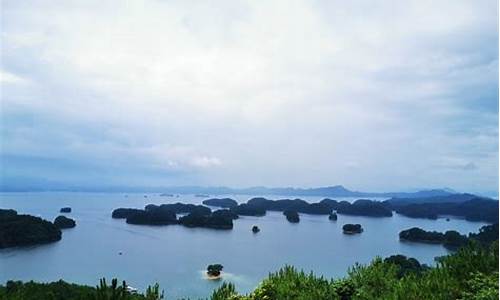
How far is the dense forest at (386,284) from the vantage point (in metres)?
5.11

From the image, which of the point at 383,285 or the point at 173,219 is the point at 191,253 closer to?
the point at 173,219

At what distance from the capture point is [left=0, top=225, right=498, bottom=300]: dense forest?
201 inches

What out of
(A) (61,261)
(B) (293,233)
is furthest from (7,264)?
(B) (293,233)

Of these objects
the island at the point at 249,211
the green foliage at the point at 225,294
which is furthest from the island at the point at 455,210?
the green foliage at the point at 225,294

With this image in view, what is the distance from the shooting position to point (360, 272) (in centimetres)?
693

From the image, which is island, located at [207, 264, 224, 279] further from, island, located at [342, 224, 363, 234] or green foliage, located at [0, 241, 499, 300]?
island, located at [342, 224, 363, 234]

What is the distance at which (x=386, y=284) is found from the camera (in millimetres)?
6461

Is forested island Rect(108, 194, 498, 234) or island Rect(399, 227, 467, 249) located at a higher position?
forested island Rect(108, 194, 498, 234)

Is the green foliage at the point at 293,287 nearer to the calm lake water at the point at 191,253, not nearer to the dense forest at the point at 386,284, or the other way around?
the dense forest at the point at 386,284

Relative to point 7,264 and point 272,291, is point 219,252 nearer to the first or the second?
point 7,264

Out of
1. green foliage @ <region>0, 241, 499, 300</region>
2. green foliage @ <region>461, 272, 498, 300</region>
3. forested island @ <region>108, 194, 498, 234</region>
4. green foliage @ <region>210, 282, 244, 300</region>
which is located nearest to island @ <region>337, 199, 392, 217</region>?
forested island @ <region>108, 194, 498, 234</region>

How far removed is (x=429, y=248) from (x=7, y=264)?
123 feet

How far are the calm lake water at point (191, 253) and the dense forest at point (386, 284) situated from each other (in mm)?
19681

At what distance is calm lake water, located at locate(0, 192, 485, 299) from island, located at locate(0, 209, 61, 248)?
94 cm
